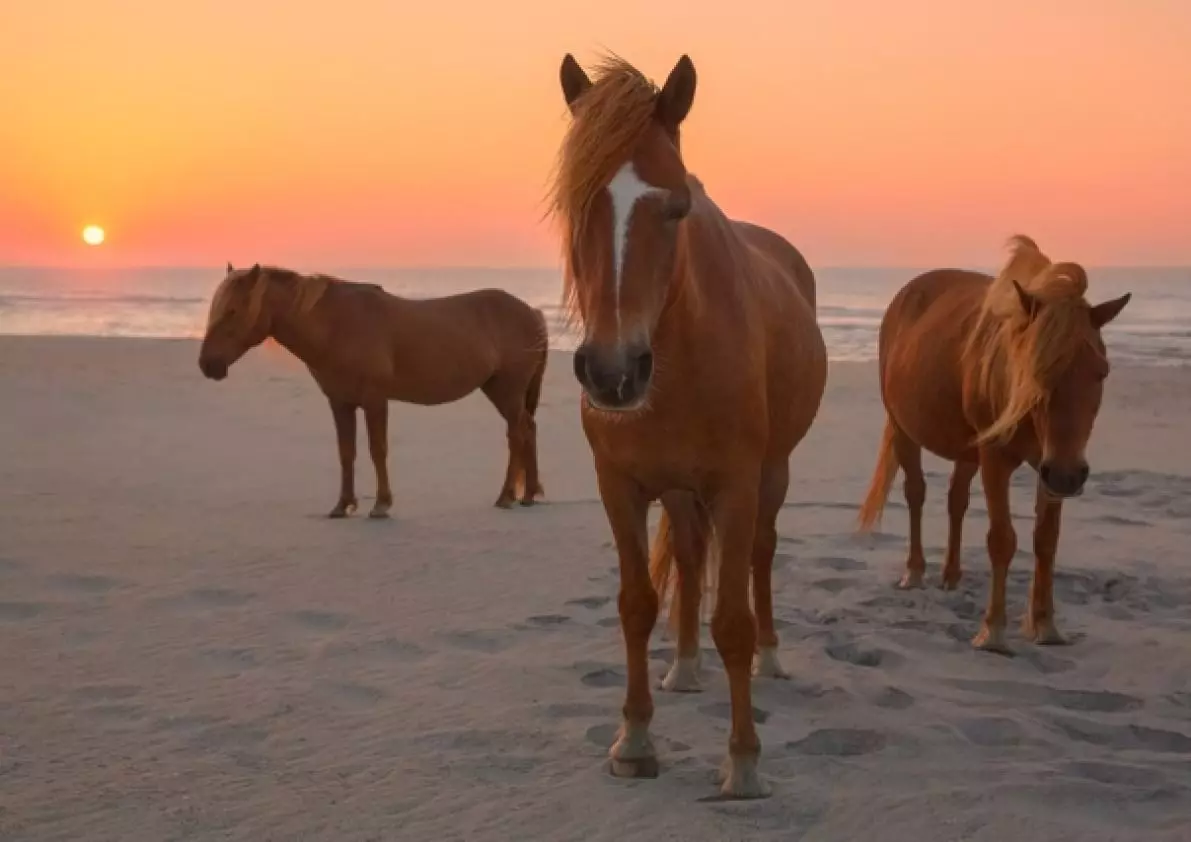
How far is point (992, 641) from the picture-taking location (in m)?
4.73

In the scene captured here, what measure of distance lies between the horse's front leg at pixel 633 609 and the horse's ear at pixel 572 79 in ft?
3.59

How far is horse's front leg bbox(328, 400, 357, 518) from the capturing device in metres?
7.60

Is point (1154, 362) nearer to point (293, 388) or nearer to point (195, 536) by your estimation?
point (293, 388)

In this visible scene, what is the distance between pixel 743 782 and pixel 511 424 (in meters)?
5.87

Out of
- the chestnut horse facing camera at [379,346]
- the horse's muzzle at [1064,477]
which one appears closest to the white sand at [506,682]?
the chestnut horse facing camera at [379,346]

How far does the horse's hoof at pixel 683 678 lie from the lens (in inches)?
165

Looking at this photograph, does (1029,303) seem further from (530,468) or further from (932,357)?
(530,468)

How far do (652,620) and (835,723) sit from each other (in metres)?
0.80

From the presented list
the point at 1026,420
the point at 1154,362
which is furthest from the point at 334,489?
the point at 1154,362

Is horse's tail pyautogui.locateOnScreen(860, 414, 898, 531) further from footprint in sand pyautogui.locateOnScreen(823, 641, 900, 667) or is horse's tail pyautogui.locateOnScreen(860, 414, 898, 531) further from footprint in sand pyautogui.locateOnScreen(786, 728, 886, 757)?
footprint in sand pyautogui.locateOnScreen(786, 728, 886, 757)

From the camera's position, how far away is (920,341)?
19.4ft

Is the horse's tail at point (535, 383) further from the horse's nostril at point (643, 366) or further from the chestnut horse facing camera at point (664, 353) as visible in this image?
the horse's nostril at point (643, 366)

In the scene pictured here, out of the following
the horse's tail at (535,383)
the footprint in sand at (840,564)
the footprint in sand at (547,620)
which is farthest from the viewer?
the horse's tail at (535,383)

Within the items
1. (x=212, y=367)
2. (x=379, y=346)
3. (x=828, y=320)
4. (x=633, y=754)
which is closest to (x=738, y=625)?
(x=633, y=754)
